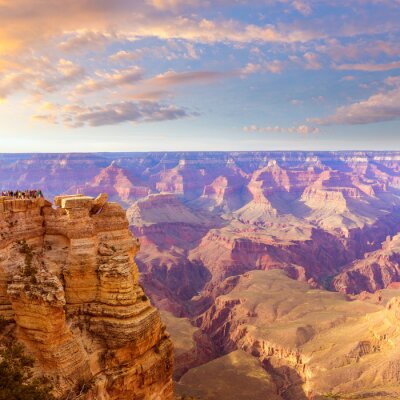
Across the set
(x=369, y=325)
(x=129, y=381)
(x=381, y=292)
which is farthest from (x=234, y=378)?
(x=381, y=292)

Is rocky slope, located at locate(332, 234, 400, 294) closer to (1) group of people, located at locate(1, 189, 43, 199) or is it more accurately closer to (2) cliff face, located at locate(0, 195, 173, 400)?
(2) cliff face, located at locate(0, 195, 173, 400)

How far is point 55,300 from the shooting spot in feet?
70.8

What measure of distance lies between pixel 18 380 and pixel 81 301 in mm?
5947

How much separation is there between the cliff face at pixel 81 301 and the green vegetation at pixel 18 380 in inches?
26.0

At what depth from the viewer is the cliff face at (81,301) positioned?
21797mm

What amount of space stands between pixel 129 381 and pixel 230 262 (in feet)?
393

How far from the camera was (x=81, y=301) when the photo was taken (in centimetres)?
2516

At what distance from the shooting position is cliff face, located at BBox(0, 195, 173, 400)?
21.8m

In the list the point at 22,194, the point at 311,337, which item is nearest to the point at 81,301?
the point at 22,194

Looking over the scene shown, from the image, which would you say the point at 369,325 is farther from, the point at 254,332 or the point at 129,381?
the point at 129,381

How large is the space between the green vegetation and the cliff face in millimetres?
660

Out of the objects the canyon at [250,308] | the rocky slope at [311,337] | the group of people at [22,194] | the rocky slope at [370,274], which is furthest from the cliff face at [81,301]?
the rocky slope at [370,274]

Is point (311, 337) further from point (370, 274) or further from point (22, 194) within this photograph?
point (370, 274)

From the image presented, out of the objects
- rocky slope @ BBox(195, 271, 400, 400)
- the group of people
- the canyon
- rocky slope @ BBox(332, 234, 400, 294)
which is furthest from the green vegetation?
rocky slope @ BBox(332, 234, 400, 294)
